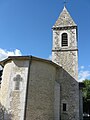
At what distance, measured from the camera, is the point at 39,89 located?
14047 mm

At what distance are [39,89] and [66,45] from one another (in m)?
7.57

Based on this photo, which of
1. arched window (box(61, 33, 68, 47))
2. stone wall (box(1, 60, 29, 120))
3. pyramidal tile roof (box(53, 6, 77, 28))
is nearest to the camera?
stone wall (box(1, 60, 29, 120))

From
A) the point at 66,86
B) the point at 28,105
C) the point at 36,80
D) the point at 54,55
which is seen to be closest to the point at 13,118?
the point at 28,105

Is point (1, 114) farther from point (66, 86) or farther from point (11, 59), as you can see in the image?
point (66, 86)

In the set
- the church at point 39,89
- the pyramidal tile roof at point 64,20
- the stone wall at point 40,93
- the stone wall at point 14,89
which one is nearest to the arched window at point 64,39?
the pyramidal tile roof at point 64,20

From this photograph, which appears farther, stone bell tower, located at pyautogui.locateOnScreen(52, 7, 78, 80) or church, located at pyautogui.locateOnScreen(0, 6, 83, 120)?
stone bell tower, located at pyautogui.locateOnScreen(52, 7, 78, 80)

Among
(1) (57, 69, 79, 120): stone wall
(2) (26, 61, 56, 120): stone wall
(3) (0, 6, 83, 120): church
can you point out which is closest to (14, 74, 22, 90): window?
(3) (0, 6, 83, 120): church

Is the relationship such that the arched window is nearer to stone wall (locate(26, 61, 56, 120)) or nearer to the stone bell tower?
the stone bell tower

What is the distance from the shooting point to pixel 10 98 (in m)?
13.6

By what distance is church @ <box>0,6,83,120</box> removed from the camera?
13312mm

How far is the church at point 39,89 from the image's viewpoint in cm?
1331

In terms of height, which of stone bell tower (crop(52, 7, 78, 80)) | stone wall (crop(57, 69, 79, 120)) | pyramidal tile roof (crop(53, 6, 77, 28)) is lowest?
stone wall (crop(57, 69, 79, 120))

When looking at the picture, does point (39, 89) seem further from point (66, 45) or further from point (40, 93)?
point (66, 45)

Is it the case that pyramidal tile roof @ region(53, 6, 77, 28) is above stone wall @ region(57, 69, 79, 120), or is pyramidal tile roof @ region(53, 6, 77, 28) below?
above
